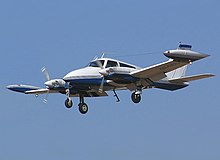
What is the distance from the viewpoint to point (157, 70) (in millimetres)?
74562

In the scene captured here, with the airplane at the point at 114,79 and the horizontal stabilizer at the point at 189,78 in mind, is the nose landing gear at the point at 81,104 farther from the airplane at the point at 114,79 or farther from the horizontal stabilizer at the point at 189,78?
the horizontal stabilizer at the point at 189,78

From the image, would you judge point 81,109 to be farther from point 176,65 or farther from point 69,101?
point 176,65

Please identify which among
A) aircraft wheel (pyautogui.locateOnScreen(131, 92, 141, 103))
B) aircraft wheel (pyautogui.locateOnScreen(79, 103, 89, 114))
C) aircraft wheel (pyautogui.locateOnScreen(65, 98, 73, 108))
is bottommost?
aircraft wheel (pyautogui.locateOnScreen(79, 103, 89, 114))

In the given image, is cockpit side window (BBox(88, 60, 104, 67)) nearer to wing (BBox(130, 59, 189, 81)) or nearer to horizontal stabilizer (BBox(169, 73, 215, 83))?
wing (BBox(130, 59, 189, 81))

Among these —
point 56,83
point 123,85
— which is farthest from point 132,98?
point 56,83

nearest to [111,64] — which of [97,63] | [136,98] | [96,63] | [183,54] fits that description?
[97,63]

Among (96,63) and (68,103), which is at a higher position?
(96,63)

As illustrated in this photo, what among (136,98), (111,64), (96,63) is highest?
(111,64)

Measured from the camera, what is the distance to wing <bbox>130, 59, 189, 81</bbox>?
239 feet

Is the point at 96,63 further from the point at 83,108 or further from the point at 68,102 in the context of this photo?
the point at 83,108

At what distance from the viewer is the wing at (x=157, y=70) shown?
72.9 metres

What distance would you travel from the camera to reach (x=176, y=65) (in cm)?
7306

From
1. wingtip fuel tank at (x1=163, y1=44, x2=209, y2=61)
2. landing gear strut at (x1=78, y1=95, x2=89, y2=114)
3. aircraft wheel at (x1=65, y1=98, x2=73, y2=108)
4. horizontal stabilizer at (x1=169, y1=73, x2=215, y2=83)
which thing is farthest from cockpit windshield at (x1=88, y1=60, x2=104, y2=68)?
wingtip fuel tank at (x1=163, y1=44, x2=209, y2=61)

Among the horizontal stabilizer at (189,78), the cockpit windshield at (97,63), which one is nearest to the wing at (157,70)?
the horizontal stabilizer at (189,78)
